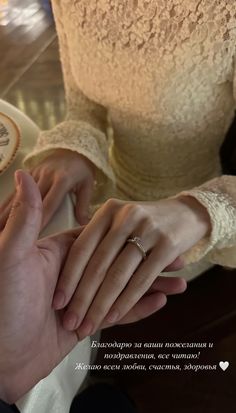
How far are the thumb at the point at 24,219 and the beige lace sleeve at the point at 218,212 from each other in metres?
0.22

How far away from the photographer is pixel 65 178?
1.99 ft

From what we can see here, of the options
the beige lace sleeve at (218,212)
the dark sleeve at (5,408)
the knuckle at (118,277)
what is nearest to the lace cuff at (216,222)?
the beige lace sleeve at (218,212)

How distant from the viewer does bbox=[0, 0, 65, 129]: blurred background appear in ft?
3.83

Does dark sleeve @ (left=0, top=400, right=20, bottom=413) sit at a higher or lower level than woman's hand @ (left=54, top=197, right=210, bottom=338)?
lower

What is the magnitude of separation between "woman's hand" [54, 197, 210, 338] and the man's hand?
2cm

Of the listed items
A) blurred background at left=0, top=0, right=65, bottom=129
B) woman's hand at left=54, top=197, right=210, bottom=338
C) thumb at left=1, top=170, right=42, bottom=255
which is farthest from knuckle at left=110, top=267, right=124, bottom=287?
blurred background at left=0, top=0, right=65, bottom=129

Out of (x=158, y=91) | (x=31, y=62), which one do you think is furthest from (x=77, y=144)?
(x=31, y=62)

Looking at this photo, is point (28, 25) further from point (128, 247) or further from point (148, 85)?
point (128, 247)

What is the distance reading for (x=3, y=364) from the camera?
0.43m

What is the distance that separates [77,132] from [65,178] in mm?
78

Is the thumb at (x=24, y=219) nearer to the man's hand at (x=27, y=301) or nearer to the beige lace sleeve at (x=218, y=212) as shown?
the man's hand at (x=27, y=301)

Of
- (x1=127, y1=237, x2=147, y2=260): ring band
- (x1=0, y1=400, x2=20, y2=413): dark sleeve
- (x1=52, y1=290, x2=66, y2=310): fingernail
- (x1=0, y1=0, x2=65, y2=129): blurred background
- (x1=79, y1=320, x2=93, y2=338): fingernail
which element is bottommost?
(x1=0, y1=0, x2=65, y2=129): blurred background

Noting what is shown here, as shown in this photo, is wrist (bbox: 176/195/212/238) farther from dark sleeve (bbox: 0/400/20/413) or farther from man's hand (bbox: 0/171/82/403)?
dark sleeve (bbox: 0/400/20/413)

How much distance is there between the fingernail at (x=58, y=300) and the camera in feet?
1.50
